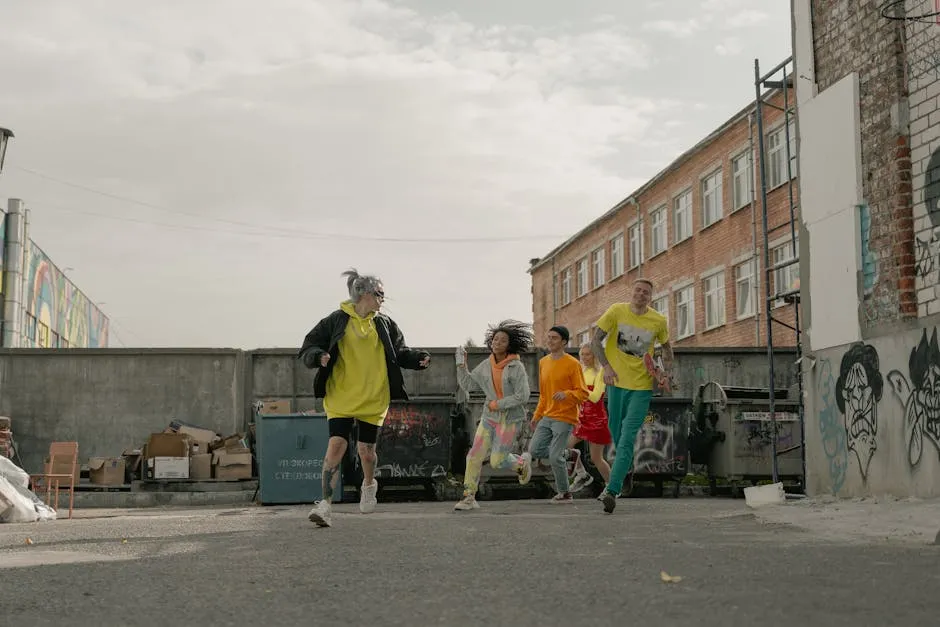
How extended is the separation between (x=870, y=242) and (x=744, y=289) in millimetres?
24885

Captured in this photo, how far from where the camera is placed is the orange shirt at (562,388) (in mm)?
12992

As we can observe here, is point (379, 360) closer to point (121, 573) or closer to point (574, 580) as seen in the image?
point (121, 573)

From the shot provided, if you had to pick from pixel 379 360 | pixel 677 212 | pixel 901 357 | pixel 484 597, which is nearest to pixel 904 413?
pixel 901 357

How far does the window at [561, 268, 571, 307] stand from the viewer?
55375mm

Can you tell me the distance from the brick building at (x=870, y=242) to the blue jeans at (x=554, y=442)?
7.86 feet

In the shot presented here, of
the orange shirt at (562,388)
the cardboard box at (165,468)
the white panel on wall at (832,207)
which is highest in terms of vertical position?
the white panel on wall at (832,207)

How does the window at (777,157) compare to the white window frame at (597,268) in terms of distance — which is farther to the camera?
the white window frame at (597,268)

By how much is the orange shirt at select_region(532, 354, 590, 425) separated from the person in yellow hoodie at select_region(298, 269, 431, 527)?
3.47 metres

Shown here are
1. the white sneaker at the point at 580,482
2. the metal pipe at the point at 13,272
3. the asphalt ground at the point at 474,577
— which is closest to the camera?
the asphalt ground at the point at 474,577

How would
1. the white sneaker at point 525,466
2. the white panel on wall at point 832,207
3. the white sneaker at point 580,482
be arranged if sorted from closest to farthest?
the white panel on wall at point 832,207 → the white sneaker at point 525,466 → the white sneaker at point 580,482

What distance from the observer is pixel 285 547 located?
7.30 m

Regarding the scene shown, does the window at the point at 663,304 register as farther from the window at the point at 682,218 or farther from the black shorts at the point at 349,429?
the black shorts at the point at 349,429

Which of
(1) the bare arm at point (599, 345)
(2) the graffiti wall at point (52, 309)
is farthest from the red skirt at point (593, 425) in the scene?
(2) the graffiti wall at point (52, 309)

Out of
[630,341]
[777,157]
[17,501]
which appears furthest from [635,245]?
[17,501]
